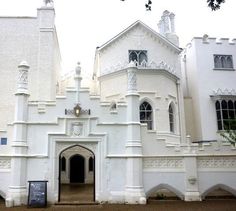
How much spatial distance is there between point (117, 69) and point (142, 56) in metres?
2.12

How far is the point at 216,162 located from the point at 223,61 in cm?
1167

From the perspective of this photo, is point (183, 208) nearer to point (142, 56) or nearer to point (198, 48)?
point (142, 56)

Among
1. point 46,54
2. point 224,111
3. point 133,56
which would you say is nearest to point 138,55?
point 133,56

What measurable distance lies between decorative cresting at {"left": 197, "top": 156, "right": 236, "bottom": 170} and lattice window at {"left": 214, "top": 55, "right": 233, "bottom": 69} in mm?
10899

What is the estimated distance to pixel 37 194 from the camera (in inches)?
495

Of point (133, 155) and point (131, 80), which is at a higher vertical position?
point (131, 80)

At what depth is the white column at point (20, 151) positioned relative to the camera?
12766 mm

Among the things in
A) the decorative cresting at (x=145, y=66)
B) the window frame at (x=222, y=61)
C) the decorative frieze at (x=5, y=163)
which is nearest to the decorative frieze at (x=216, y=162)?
the decorative cresting at (x=145, y=66)

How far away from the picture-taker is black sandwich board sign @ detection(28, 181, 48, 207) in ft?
40.7

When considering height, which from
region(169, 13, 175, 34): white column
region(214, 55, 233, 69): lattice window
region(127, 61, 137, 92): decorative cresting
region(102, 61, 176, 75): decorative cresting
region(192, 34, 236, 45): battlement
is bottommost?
region(127, 61, 137, 92): decorative cresting

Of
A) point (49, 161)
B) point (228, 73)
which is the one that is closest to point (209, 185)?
point (49, 161)

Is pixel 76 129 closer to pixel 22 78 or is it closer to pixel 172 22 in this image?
pixel 22 78

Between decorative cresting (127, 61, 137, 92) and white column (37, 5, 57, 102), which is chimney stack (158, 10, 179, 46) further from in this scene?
decorative cresting (127, 61, 137, 92)

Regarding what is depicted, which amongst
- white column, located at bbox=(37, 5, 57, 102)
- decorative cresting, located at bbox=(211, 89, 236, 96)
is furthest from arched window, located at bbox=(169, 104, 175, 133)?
white column, located at bbox=(37, 5, 57, 102)
